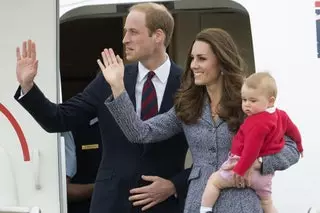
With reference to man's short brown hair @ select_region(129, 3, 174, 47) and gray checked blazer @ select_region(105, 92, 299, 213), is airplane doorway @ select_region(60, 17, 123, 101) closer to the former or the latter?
man's short brown hair @ select_region(129, 3, 174, 47)

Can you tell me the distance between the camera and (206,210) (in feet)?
7.72

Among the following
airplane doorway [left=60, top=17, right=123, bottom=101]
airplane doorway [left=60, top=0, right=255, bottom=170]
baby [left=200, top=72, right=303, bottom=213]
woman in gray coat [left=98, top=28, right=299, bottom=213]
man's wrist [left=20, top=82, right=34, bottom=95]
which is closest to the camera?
baby [left=200, top=72, right=303, bottom=213]

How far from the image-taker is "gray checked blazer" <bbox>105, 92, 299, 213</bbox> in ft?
7.77

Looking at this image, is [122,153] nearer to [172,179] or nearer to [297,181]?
[172,179]

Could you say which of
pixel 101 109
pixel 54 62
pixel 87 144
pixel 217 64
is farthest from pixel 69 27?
pixel 217 64

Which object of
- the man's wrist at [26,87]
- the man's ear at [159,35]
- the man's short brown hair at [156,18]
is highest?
the man's short brown hair at [156,18]

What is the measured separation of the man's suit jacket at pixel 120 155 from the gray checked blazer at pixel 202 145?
0.54ft

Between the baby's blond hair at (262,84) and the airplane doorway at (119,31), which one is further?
the airplane doorway at (119,31)

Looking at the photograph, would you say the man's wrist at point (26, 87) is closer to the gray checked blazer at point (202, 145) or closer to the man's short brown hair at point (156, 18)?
the gray checked blazer at point (202, 145)

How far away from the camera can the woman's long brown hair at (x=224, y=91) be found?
2439 millimetres

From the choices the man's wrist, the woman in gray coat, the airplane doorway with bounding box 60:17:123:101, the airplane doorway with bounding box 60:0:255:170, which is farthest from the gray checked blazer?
the airplane doorway with bounding box 60:17:123:101

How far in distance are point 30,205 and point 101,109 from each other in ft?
1.87

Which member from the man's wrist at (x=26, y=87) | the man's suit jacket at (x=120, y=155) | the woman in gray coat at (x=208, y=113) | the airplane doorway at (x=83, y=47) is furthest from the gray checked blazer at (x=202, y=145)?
the airplane doorway at (x=83, y=47)

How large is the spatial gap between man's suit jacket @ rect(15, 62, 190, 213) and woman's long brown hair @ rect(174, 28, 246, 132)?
25 cm
